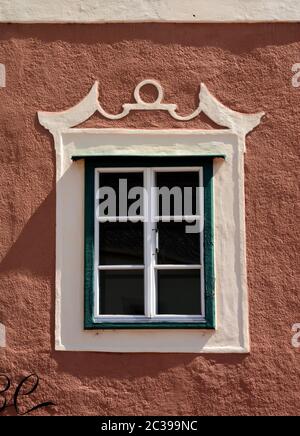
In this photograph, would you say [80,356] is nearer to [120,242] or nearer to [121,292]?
[121,292]

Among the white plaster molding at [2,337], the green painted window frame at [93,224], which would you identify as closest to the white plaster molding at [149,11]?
the green painted window frame at [93,224]

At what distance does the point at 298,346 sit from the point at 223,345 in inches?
24.0

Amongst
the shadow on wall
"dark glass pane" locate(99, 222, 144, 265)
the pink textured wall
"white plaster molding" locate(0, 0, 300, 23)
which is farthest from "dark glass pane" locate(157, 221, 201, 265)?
"white plaster molding" locate(0, 0, 300, 23)

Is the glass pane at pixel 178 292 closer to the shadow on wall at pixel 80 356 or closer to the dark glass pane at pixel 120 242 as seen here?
the dark glass pane at pixel 120 242

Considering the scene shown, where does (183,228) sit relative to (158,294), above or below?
above

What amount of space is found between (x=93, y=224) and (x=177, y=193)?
75 centimetres

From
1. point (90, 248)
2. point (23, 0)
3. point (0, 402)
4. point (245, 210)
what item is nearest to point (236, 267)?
point (245, 210)

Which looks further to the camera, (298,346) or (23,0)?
(23,0)

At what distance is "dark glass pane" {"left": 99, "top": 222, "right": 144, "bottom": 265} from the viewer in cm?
813

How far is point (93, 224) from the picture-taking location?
8.09 m

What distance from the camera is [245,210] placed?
8.09 m

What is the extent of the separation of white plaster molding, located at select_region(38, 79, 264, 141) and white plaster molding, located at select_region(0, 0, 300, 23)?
0.62 meters

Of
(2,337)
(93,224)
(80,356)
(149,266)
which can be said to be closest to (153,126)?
(93,224)

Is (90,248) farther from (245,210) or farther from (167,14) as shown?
(167,14)
